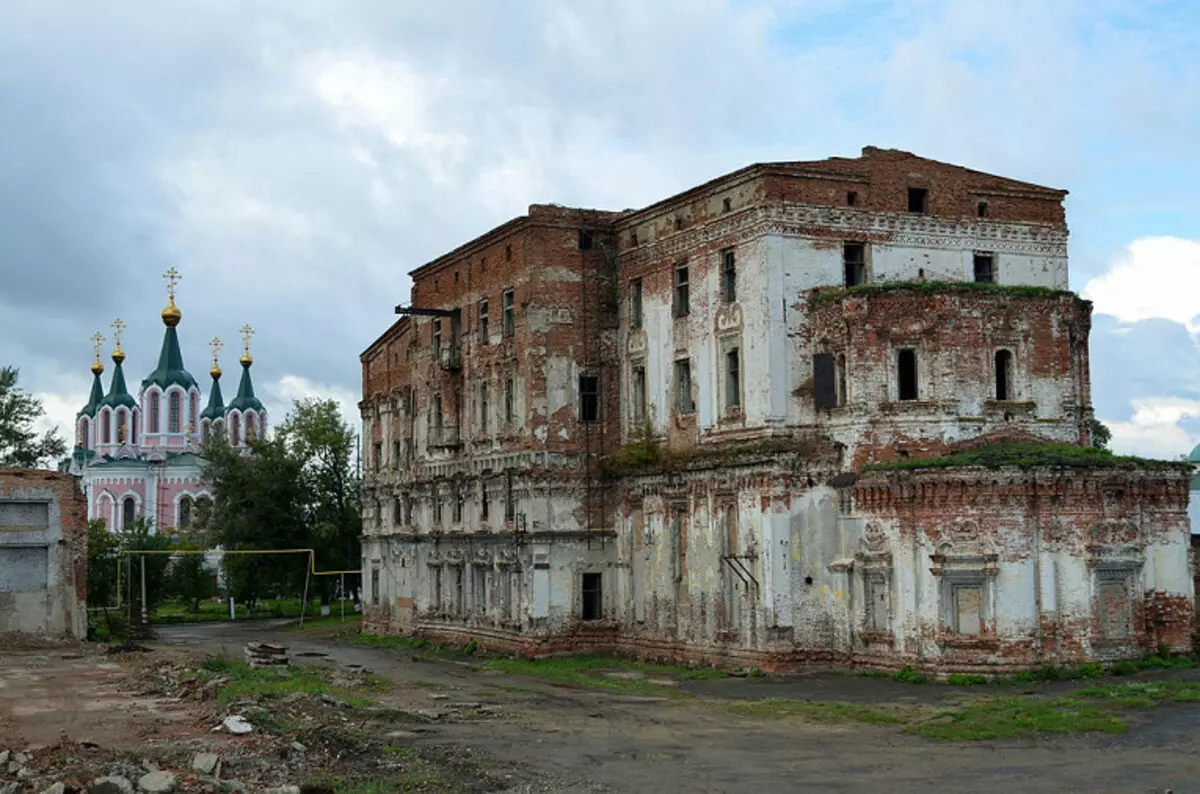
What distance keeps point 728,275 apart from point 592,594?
436 inches

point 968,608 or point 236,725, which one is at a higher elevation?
point 968,608

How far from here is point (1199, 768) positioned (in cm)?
2089

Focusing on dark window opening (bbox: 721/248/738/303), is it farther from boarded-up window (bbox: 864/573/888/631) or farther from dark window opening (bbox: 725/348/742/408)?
boarded-up window (bbox: 864/573/888/631)

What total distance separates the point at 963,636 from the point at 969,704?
379 cm

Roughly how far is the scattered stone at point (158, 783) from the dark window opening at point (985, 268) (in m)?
26.4

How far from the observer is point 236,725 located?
2484 centimetres

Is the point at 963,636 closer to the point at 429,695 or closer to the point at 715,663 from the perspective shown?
the point at 715,663

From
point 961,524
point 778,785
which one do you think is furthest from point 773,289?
point 778,785

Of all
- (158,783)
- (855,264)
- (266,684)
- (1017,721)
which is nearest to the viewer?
(158,783)

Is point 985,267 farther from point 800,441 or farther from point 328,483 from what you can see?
point 328,483

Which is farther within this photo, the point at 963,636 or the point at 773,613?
the point at 773,613

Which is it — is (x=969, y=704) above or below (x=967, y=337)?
below

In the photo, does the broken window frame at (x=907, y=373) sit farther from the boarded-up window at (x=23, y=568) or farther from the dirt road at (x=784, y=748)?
the boarded-up window at (x=23, y=568)

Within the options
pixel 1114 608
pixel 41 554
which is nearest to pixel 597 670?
pixel 1114 608
